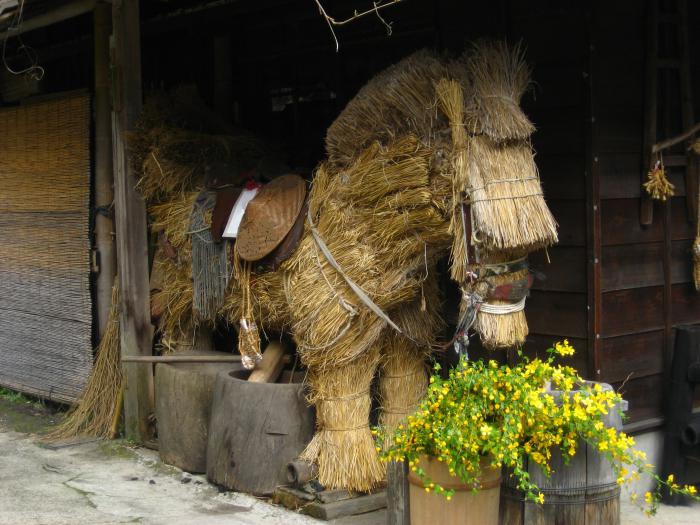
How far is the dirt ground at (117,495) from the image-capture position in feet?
18.1

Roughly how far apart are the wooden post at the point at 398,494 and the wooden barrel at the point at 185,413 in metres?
1.82

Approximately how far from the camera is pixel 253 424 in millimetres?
5781

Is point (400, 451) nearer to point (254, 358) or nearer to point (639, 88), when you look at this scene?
point (254, 358)

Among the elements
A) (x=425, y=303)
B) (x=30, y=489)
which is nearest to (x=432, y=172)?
(x=425, y=303)

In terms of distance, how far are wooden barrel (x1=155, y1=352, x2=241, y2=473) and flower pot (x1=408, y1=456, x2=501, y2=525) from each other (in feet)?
7.00

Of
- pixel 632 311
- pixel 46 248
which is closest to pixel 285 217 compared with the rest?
pixel 632 311

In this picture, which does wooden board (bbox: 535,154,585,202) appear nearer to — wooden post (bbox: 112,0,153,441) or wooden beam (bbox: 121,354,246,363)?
wooden beam (bbox: 121,354,246,363)

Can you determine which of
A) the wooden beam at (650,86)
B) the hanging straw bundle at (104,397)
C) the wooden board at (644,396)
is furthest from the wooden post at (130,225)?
the wooden beam at (650,86)

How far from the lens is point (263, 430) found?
5.77 metres

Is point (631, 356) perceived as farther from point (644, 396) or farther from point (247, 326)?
point (247, 326)

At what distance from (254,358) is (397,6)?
251 centimetres

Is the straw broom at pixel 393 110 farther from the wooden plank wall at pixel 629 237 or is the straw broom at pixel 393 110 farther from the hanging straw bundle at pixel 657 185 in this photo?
the hanging straw bundle at pixel 657 185

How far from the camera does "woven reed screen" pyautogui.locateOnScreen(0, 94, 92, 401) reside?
781cm

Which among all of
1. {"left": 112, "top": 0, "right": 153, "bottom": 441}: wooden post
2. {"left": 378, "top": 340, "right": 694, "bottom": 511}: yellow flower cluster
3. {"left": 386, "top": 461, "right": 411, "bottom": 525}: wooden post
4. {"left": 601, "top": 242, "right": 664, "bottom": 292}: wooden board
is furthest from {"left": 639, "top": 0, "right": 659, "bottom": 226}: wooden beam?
{"left": 112, "top": 0, "right": 153, "bottom": 441}: wooden post
